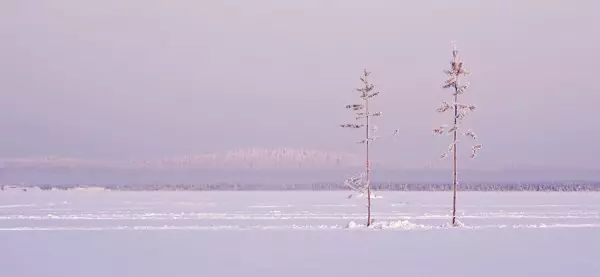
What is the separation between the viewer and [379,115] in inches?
1992

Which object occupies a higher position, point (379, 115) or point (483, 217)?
point (379, 115)
